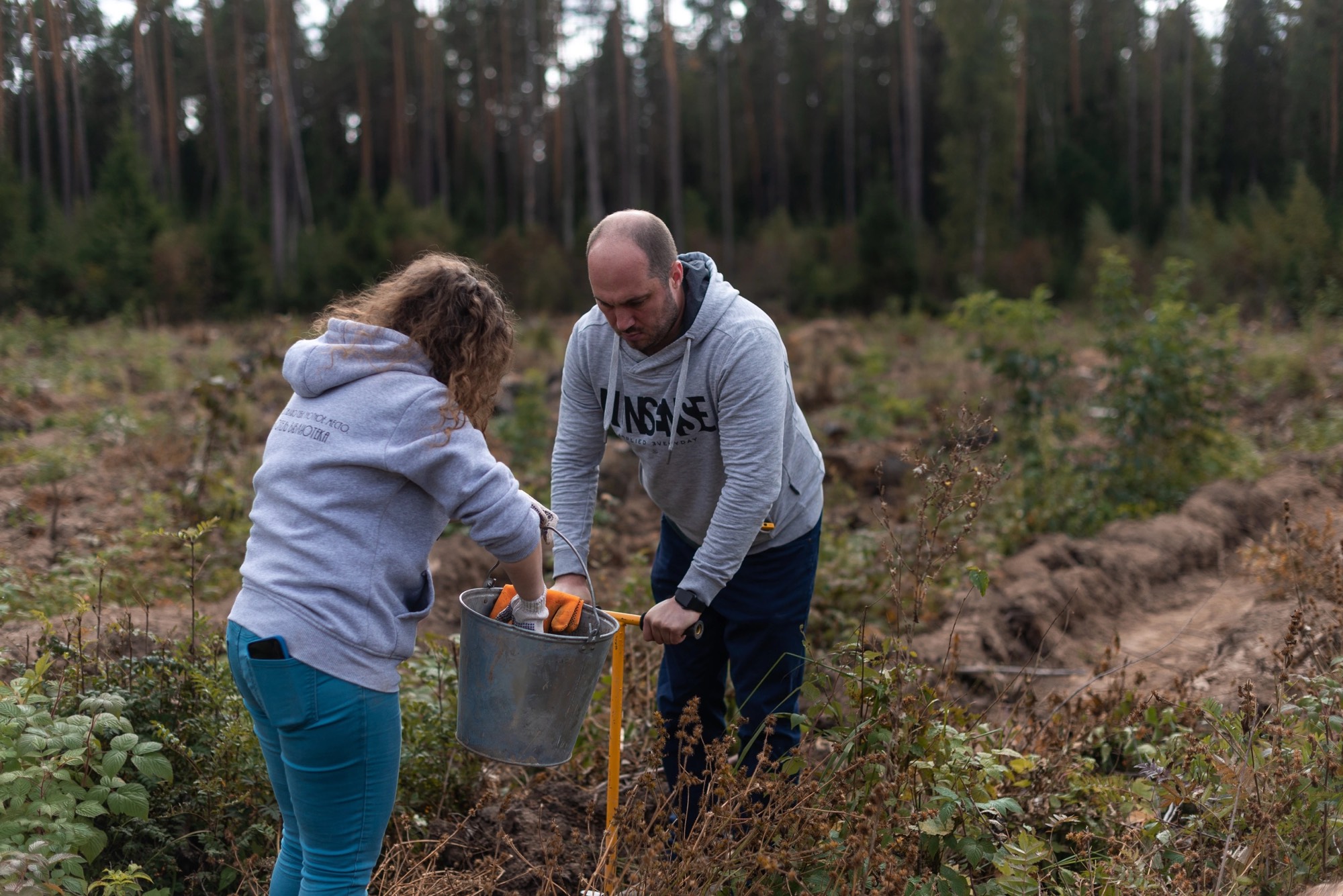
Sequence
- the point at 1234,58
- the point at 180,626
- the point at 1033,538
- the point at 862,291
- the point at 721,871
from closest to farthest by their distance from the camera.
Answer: the point at 721,871, the point at 180,626, the point at 1033,538, the point at 1234,58, the point at 862,291

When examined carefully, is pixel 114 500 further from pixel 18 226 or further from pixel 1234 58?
pixel 1234 58

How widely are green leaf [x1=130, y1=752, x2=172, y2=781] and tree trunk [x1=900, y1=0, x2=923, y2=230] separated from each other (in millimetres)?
29987

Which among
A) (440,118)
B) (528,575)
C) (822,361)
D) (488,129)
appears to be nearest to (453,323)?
(528,575)

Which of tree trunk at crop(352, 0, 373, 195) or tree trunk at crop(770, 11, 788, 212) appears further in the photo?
tree trunk at crop(770, 11, 788, 212)

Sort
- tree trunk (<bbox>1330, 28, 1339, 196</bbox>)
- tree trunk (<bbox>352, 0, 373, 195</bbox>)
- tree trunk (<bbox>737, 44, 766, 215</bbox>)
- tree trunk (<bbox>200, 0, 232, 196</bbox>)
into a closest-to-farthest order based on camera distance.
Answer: tree trunk (<bbox>1330, 28, 1339, 196</bbox>) < tree trunk (<bbox>200, 0, 232, 196</bbox>) < tree trunk (<bbox>352, 0, 373, 195</bbox>) < tree trunk (<bbox>737, 44, 766, 215</bbox>)

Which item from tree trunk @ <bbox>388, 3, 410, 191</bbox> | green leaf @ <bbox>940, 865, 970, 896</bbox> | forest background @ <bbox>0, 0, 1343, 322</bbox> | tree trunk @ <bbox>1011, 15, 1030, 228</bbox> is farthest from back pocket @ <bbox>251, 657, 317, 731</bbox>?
tree trunk @ <bbox>388, 3, 410, 191</bbox>

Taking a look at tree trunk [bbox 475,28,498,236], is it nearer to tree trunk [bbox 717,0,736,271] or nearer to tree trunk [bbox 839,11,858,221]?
tree trunk [bbox 717,0,736,271]

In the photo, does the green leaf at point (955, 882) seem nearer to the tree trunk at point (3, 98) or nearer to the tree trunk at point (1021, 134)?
the tree trunk at point (3, 98)

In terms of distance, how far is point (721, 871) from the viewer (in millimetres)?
2531

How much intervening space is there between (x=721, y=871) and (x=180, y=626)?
263cm

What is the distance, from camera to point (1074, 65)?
3650 centimetres

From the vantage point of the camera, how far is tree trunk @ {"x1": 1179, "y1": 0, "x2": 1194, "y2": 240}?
2781 centimetres

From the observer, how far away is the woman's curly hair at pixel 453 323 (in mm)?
A: 2256

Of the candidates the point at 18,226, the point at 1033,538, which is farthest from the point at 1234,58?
the point at 18,226
